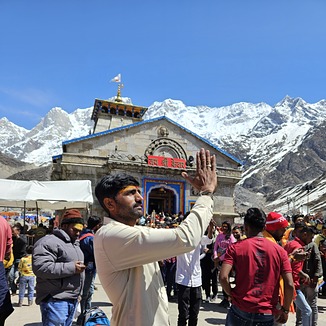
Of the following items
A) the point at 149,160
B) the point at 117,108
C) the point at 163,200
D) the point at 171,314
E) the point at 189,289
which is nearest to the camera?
the point at 189,289

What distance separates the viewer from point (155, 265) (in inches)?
88.0

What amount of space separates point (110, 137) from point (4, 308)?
18.7m

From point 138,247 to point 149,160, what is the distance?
20.1 metres

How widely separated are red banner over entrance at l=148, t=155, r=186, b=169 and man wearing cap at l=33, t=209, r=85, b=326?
59.4ft

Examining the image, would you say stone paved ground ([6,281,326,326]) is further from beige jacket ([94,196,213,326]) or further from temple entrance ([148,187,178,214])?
temple entrance ([148,187,178,214])

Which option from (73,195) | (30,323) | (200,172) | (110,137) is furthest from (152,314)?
(110,137)

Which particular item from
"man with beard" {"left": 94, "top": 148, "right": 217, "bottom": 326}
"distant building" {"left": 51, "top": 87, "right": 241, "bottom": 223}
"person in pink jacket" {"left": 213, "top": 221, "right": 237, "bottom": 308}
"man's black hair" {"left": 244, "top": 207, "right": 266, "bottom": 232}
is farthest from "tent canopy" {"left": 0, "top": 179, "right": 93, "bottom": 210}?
"distant building" {"left": 51, "top": 87, "right": 241, "bottom": 223}

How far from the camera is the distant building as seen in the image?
20.8 m

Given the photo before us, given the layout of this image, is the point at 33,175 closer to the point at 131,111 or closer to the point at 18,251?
the point at 131,111

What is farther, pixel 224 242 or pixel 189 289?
pixel 224 242

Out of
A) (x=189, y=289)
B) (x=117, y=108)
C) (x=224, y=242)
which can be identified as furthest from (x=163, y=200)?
(x=189, y=289)

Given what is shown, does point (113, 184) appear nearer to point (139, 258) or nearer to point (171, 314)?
point (139, 258)

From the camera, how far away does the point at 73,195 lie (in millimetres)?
10062

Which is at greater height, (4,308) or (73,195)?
(73,195)
